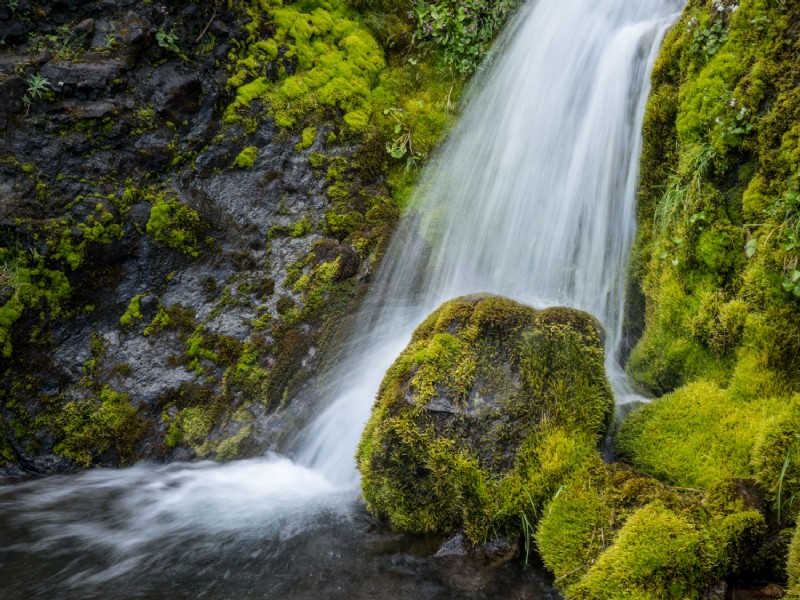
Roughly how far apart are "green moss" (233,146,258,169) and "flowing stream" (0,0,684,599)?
1882 mm

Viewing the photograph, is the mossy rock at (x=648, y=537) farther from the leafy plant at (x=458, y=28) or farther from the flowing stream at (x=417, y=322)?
the leafy plant at (x=458, y=28)

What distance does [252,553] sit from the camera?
11.8 ft

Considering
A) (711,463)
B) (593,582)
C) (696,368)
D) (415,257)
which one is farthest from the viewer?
(415,257)

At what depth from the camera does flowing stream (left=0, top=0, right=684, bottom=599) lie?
335 cm

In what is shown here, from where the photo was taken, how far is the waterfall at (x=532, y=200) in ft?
17.0

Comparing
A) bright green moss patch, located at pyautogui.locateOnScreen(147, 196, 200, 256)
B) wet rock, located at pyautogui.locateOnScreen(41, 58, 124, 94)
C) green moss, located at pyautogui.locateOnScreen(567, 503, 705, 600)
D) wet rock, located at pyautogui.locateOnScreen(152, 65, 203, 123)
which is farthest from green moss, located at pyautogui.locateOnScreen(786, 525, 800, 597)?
wet rock, located at pyautogui.locateOnScreen(41, 58, 124, 94)

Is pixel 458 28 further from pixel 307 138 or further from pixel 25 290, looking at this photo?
pixel 25 290

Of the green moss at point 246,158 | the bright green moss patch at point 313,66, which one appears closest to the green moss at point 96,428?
the green moss at point 246,158

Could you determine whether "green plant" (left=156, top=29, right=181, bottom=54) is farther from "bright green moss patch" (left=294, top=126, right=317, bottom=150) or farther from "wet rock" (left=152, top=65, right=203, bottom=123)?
"bright green moss patch" (left=294, top=126, right=317, bottom=150)

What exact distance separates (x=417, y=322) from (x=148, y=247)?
2929 mm

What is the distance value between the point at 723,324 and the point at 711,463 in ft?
3.44

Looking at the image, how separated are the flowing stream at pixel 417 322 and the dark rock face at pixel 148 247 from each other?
1.44 ft

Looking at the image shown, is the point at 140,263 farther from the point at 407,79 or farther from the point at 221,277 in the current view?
the point at 407,79

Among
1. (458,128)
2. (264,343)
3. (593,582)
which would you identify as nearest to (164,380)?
(264,343)
